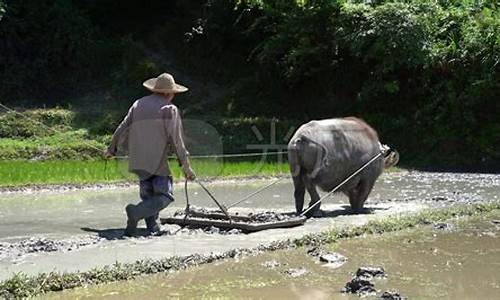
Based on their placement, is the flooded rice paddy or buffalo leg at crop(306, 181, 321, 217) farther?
buffalo leg at crop(306, 181, 321, 217)

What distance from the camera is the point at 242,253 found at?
316 inches

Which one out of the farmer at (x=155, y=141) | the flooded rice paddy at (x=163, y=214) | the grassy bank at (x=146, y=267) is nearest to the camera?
the grassy bank at (x=146, y=267)

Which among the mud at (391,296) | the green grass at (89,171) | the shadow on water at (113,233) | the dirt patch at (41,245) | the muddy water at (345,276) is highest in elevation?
the green grass at (89,171)

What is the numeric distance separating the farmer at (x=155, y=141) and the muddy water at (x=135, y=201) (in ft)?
1.94

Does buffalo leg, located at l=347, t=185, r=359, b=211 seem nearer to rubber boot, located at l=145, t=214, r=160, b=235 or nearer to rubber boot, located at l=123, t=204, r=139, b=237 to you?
rubber boot, located at l=145, t=214, r=160, b=235

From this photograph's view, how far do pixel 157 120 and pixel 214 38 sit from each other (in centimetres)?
2079

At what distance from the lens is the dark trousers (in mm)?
9086

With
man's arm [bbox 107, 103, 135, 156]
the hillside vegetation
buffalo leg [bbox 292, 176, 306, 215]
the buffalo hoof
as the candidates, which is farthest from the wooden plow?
the hillside vegetation

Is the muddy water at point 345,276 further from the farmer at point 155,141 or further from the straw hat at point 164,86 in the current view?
the straw hat at point 164,86

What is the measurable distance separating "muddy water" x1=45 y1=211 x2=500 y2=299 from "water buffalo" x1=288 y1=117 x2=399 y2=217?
7.59 feet

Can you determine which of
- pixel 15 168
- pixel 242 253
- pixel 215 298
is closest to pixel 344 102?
pixel 15 168

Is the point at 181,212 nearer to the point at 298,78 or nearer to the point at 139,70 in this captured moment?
the point at 298,78

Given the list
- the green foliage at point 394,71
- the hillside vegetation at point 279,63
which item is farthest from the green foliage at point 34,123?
the green foliage at point 394,71

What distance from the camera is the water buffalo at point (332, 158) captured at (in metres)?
11.2
